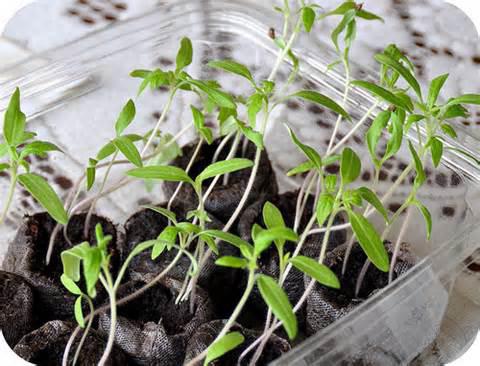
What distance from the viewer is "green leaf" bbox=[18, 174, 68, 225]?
1062 mm

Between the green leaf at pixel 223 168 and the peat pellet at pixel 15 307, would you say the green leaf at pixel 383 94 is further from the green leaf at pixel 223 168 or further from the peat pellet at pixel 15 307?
the peat pellet at pixel 15 307

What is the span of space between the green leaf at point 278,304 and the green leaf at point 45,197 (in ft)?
0.95

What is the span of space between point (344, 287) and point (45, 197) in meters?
→ 0.45

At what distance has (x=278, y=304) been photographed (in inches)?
35.7

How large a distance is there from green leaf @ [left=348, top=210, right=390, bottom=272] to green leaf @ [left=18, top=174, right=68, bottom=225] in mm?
365

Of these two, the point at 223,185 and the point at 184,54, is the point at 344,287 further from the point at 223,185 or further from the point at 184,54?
the point at 184,54

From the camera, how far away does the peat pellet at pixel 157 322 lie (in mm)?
1135

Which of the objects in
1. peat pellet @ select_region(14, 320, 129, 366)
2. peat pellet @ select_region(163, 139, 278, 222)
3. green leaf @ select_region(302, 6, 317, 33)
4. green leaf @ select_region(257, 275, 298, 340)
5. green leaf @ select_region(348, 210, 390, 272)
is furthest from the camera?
peat pellet @ select_region(163, 139, 278, 222)

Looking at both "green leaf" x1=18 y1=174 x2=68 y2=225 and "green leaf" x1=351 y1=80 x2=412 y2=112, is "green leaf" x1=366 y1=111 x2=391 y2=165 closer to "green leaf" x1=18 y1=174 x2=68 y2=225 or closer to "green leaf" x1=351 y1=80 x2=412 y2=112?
"green leaf" x1=351 y1=80 x2=412 y2=112

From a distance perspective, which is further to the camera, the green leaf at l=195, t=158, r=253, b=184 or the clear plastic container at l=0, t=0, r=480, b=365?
the clear plastic container at l=0, t=0, r=480, b=365

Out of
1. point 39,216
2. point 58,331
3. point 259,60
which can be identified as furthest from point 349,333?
point 259,60

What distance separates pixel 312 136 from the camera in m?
1.64

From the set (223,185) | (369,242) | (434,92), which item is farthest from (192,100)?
(369,242)

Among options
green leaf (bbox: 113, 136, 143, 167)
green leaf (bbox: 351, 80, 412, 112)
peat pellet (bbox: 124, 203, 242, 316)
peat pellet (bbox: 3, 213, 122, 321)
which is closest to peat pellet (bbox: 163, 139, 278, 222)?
peat pellet (bbox: 124, 203, 242, 316)
